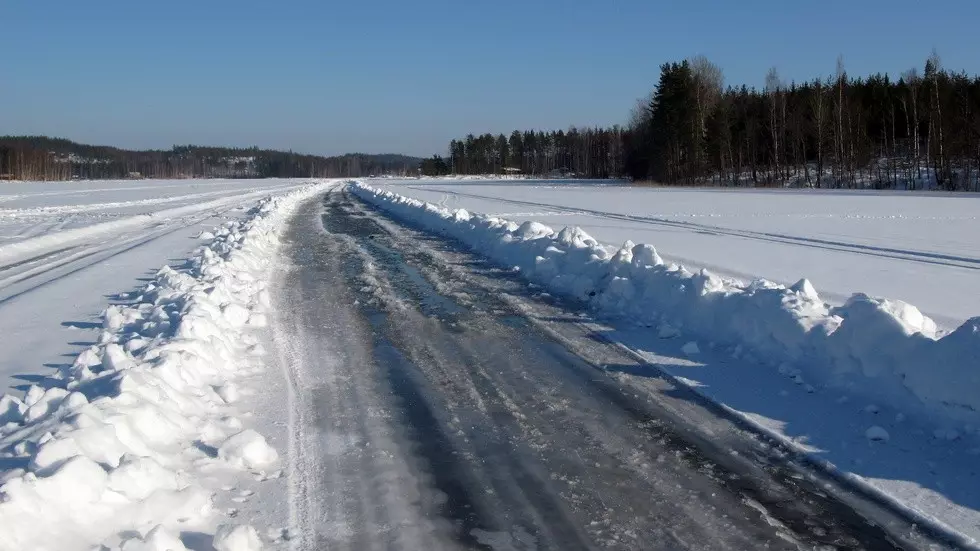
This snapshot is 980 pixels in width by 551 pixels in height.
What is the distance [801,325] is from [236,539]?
5.49m

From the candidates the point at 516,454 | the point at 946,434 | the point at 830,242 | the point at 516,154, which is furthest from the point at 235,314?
the point at 516,154

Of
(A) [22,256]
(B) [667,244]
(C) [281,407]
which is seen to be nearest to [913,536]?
(C) [281,407]

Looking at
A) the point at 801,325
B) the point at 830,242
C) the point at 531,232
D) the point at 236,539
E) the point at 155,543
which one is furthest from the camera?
the point at 830,242

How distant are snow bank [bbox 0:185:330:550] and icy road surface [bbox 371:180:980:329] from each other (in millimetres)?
7585

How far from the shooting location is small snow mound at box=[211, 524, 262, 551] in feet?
11.3

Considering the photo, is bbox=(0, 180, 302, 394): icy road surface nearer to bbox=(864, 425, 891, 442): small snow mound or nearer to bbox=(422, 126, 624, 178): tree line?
bbox=(864, 425, 891, 442): small snow mound

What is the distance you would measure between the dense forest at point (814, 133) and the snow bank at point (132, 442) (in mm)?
54896

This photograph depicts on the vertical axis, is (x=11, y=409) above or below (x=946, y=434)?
above

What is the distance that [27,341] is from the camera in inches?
306

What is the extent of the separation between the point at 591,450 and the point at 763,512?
47.2 inches

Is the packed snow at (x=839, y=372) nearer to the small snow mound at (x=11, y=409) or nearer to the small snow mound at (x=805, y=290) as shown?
the small snow mound at (x=805, y=290)

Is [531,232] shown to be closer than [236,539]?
No

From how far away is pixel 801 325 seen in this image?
6.91 m

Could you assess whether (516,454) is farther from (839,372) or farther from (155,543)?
(839,372)
